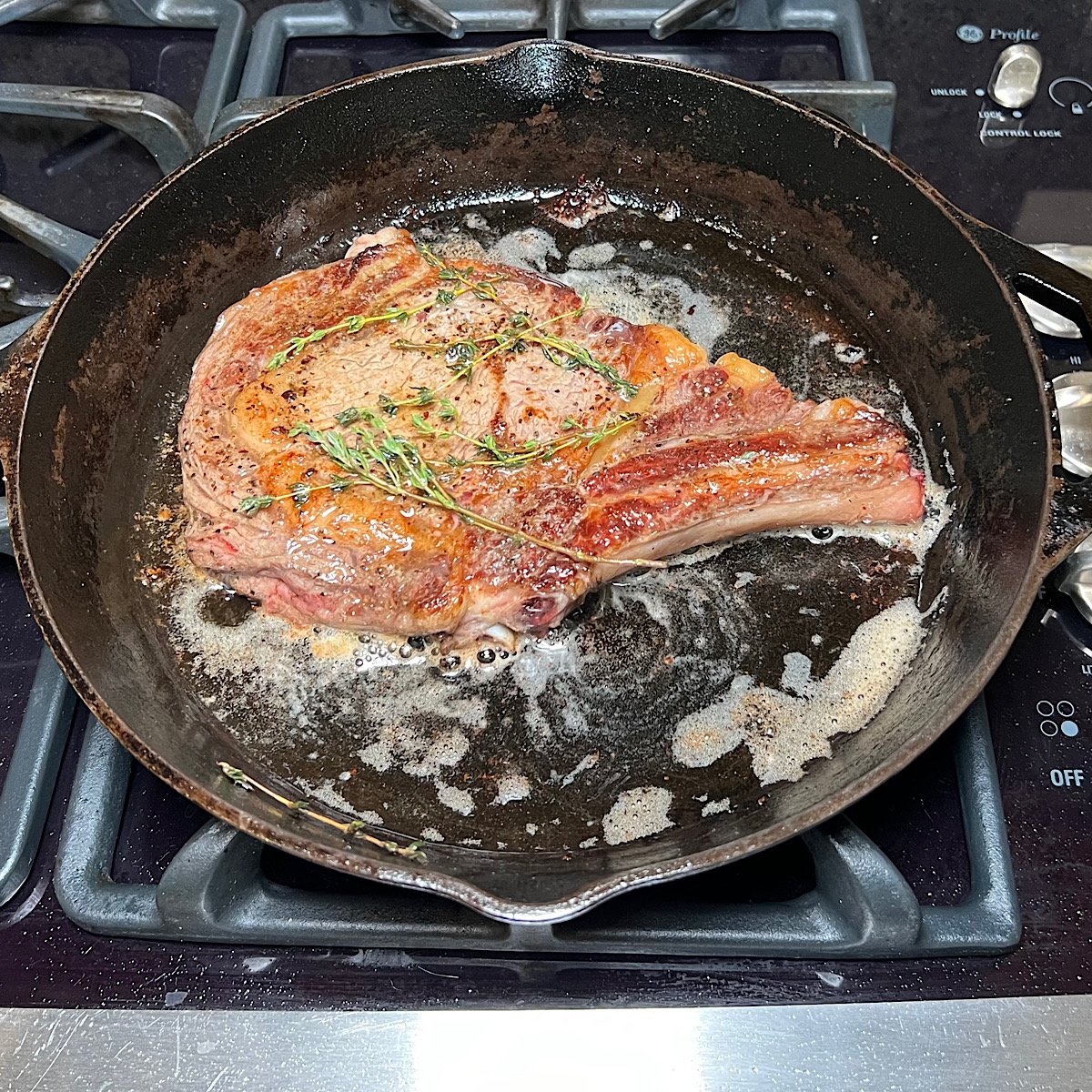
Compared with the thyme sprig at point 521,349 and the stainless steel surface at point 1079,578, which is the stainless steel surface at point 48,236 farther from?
the stainless steel surface at point 1079,578

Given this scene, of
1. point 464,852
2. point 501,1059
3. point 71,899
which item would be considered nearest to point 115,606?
point 71,899

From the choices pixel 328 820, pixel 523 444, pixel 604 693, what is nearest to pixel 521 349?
pixel 523 444

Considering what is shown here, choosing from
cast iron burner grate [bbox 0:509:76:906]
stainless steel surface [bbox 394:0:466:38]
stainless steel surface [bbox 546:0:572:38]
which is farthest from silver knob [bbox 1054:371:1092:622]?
cast iron burner grate [bbox 0:509:76:906]

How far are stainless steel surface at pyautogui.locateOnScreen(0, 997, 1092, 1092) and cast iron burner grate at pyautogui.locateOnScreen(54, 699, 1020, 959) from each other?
0.32 ft

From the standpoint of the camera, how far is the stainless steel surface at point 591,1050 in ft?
3.96

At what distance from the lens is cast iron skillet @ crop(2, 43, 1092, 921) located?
1366mm

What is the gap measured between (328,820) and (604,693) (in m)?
0.47

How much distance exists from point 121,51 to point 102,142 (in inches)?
12.2

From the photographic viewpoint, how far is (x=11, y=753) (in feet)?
4.95

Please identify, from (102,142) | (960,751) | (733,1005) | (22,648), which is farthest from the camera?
(102,142)

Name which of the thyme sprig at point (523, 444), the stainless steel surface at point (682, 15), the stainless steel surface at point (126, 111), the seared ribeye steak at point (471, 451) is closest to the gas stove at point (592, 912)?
the stainless steel surface at point (126, 111)

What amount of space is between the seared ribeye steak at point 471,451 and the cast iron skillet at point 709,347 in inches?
5.6

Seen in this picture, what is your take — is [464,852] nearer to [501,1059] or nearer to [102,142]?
[501,1059]

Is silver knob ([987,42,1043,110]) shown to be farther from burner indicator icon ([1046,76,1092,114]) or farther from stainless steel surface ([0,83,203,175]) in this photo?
stainless steel surface ([0,83,203,175])
